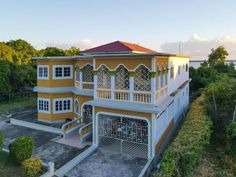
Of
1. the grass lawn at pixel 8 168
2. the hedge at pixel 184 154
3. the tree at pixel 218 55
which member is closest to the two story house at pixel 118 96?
the hedge at pixel 184 154

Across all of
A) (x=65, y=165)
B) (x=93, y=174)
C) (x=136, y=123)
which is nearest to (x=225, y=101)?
(x=136, y=123)

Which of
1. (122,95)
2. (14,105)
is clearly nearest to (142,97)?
(122,95)

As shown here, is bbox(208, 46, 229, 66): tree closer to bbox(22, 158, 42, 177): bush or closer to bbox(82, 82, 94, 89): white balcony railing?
bbox(82, 82, 94, 89): white balcony railing

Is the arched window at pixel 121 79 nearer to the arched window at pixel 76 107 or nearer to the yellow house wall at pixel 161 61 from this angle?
the yellow house wall at pixel 161 61

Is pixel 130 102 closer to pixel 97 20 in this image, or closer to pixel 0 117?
pixel 97 20

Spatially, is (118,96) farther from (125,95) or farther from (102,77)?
(102,77)
